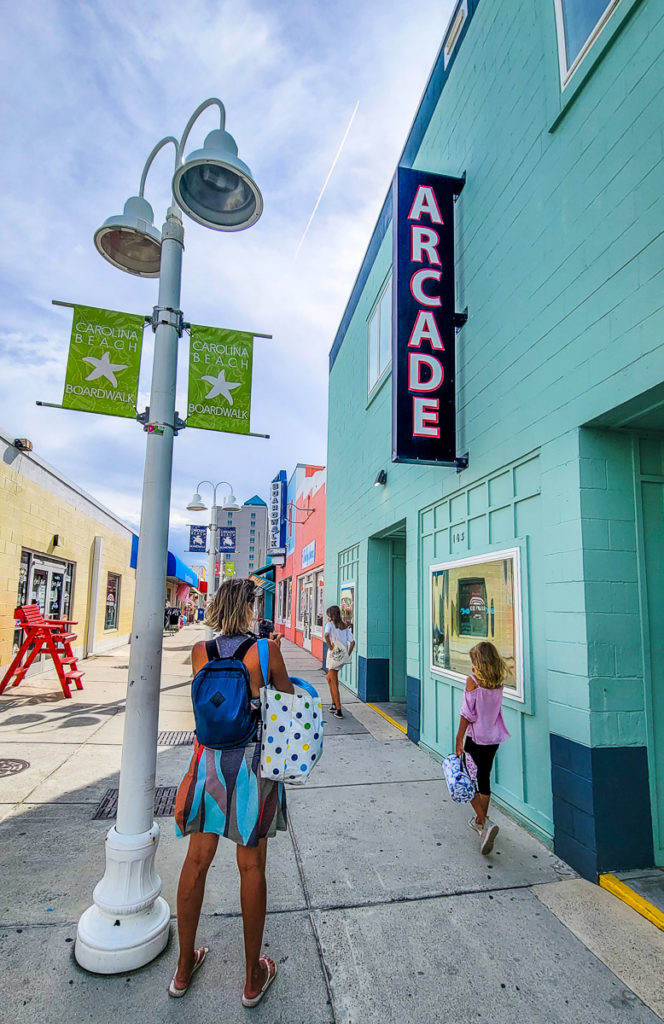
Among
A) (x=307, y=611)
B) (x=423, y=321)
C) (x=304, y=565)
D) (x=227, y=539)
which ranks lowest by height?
(x=307, y=611)

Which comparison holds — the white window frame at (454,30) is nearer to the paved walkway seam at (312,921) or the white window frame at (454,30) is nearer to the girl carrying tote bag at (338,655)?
the girl carrying tote bag at (338,655)

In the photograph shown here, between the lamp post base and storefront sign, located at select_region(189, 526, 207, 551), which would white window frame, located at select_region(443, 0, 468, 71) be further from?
storefront sign, located at select_region(189, 526, 207, 551)

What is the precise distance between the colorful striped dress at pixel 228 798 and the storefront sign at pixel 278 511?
769 inches

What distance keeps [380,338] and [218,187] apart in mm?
5894

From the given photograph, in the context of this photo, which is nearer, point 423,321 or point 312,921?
point 312,921

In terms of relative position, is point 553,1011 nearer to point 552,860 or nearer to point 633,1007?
point 633,1007

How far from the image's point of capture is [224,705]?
2.41 meters

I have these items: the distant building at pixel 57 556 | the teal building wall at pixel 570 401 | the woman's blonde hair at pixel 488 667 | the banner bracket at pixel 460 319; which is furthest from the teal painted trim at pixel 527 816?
the distant building at pixel 57 556

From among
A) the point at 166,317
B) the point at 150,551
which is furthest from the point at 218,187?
the point at 150,551

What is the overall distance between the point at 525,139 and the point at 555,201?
916mm

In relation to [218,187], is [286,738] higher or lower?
lower

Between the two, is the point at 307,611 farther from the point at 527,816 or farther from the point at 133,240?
the point at 133,240

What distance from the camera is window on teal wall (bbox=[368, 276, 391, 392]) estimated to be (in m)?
8.66

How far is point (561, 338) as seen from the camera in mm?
3936
